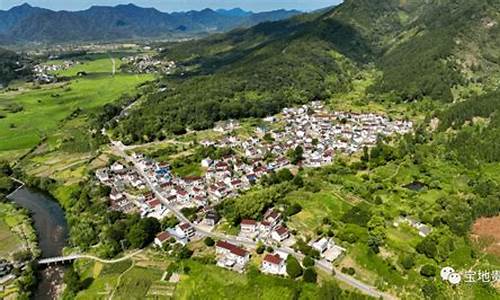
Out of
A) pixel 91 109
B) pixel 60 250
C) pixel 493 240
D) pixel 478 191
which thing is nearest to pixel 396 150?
pixel 478 191

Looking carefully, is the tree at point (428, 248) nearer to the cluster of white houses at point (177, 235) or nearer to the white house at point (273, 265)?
the white house at point (273, 265)

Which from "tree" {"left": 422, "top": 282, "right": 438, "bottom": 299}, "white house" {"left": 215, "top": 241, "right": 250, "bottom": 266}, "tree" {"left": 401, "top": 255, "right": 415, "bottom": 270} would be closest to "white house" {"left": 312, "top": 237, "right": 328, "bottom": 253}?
"white house" {"left": 215, "top": 241, "right": 250, "bottom": 266}

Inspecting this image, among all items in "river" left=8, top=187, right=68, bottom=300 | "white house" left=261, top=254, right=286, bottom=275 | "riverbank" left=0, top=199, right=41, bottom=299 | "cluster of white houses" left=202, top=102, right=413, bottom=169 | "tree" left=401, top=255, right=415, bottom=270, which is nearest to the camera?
"tree" left=401, top=255, right=415, bottom=270

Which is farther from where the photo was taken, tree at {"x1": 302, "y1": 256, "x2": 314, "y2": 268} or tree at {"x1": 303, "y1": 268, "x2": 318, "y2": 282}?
tree at {"x1": 302, "y1": 256, "x2": 314, "y2": 268}

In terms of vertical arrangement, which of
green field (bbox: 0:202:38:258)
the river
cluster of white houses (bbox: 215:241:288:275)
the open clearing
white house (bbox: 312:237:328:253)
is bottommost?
the river

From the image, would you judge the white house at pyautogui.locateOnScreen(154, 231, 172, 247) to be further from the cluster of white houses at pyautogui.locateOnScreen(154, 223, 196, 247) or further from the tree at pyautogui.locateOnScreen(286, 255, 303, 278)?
the tree at pyautogui.locateOnScreen(286, 255, 303, 278)

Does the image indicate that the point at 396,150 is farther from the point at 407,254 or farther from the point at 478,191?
the point at 407,254

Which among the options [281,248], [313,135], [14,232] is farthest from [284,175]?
[14,232]
